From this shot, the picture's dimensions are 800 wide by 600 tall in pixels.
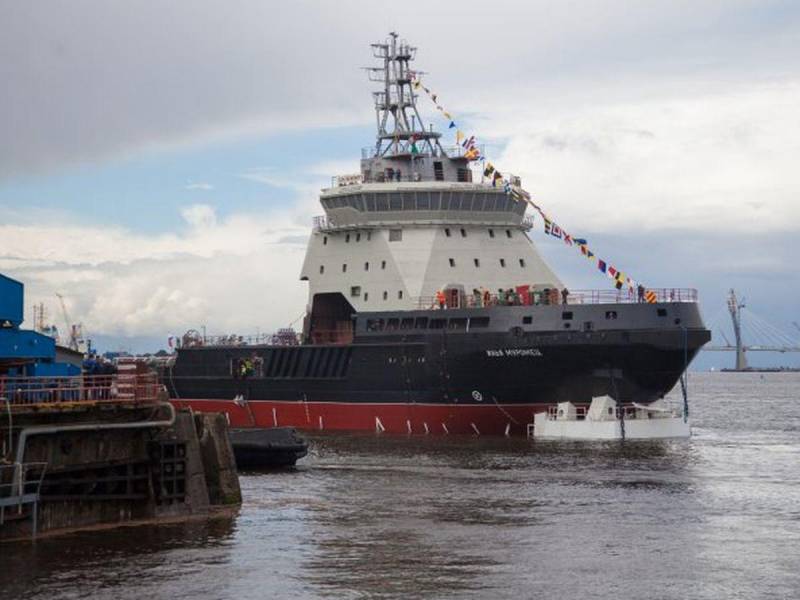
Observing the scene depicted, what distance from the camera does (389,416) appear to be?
2149 inches

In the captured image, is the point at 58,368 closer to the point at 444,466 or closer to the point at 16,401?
the point at 16,401

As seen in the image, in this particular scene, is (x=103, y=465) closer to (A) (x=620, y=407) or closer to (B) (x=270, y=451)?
(B) (x=270, y=451)

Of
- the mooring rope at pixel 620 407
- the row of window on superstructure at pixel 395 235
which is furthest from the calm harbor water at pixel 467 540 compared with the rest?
the row of window on superstructure at pixel 395 235

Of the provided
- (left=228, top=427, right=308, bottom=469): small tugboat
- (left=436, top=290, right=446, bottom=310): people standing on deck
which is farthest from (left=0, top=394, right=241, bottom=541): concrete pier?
(left=436, top=290, right=446, bottom=310): people standing on deck

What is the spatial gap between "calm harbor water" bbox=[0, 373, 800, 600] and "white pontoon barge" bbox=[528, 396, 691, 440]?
265 inches

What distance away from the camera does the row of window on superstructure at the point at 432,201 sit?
5928 cm

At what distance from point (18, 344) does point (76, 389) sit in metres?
2.91

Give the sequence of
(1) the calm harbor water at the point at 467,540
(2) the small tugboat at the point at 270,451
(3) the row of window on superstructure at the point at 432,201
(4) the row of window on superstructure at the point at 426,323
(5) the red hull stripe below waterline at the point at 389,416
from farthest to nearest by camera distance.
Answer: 1. (3) the row of window on superstructure at the point at 432,201
2. (4) the row of window on superstructure at the point at 426,323
3. (5) the red hull stripe below waterline at the point at 389,416
4. (2) the small tugboat at the point at 270,451
5. (1) the calm harbor water at the point at 467,540

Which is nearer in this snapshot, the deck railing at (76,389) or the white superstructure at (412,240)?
the deck railing at (76,389)

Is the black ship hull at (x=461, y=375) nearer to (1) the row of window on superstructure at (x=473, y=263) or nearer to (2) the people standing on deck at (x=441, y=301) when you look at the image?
(2) the people standing on deck at (x=441, y=301)

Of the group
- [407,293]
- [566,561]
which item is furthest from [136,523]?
[407,293]

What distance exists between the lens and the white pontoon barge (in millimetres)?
48844

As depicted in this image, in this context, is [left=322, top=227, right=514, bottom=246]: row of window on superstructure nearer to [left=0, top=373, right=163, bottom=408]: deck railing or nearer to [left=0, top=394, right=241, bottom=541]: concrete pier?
[left=0, top=373, right=163, bottom=408]: deck railing

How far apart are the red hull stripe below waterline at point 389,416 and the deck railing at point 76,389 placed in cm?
2270
